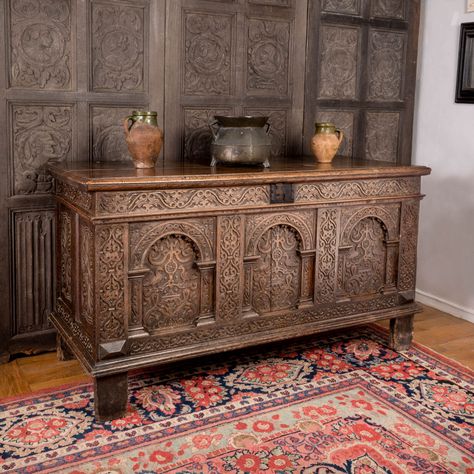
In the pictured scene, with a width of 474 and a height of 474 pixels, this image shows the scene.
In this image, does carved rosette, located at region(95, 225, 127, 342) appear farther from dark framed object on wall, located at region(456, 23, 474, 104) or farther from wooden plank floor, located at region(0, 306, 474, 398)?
dark framed object on wall, located at region(456, 23, 474, 104)

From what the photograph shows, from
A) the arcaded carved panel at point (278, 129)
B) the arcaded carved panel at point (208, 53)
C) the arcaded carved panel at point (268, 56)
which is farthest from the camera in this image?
the arcaded carved panel at point (278, 129)

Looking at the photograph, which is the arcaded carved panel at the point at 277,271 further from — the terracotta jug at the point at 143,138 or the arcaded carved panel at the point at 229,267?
the terracotta jug at the point at 143,138

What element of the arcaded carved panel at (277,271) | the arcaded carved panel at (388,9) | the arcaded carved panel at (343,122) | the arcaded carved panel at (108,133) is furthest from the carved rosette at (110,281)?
the arcaded carved panel at (388,9)

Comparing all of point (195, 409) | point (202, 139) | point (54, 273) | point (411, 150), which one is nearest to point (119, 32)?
point (202, 139)

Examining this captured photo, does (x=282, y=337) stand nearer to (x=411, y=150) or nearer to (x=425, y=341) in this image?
(x=425, y=341)

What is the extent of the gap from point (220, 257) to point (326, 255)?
592 mm

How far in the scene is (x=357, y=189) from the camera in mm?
3078

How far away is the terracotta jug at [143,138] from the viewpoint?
8.95 feet

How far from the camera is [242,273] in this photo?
9.29ft

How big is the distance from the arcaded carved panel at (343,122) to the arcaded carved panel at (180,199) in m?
1.13

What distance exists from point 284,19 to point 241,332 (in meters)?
1.78

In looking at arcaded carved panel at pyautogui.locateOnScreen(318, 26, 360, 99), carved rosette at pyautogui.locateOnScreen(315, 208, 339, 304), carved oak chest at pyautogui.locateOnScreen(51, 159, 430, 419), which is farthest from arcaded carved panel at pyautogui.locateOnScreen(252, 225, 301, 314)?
arcaded carved panel at pyautogui.locateOnScreen(318, 26, 360, 99)

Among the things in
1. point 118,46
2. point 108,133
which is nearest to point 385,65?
point 118,46

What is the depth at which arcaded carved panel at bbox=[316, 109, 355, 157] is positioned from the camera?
12.3 ft
